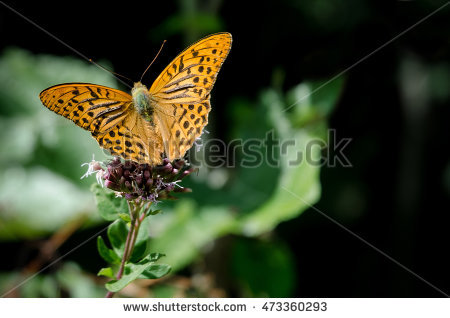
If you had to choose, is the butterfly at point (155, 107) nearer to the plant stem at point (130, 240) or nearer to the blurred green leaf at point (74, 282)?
the plant stem at point (130, 240)

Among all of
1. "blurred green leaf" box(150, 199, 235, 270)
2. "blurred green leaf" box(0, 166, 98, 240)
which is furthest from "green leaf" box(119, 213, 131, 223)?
"blurred green leaf" box(0, 166, 98, 240)

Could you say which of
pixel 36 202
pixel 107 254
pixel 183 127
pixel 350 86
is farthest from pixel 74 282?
pixel 350 86

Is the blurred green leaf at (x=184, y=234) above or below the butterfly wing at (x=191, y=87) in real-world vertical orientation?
below

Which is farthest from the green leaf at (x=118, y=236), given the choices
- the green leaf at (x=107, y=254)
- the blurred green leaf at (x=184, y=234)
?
the blurred green leaf at (x=184, y=234)

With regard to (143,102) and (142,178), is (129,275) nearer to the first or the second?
(142,178)

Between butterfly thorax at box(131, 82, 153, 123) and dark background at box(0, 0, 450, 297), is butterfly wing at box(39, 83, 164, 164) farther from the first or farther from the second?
dark background at box(0, 0, 450, 297)
